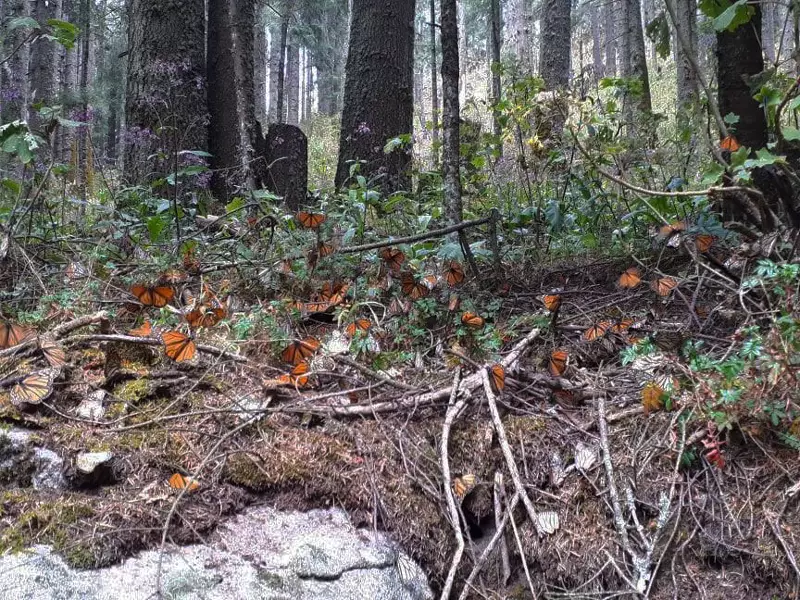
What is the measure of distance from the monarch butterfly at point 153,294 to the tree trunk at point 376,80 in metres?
3.07

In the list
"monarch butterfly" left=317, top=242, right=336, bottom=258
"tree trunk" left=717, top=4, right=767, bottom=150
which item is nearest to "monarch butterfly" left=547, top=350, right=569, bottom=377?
"monarch butterfly" left=317, top=242, right=336, bottom=258

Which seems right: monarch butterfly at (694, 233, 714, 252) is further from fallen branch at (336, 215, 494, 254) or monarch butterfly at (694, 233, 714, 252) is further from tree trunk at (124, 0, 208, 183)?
tree trunk at (124, 0, 208, 183)

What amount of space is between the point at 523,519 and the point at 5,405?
1718mm

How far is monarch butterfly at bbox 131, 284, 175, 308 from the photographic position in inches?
97.3

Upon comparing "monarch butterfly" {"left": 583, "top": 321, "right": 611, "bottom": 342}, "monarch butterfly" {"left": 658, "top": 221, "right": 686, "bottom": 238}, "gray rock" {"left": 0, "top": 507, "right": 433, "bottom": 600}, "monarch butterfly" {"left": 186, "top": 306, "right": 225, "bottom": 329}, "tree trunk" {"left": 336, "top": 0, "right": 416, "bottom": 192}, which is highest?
"tree trunk" {"left": 336, "top": 0, "right": 416, "bottom": 192}

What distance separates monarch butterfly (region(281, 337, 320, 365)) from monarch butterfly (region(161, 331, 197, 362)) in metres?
0.37

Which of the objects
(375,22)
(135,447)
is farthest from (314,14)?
(135,447)

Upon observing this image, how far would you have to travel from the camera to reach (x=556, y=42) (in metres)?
7.96

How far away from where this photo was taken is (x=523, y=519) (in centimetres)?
181

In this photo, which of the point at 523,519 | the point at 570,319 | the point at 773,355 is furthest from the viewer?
the point at 570,319

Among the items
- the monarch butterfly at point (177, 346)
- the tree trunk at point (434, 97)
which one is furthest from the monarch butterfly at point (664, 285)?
the tree trunk at point (434, 97)

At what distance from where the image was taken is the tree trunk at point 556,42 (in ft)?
25.8

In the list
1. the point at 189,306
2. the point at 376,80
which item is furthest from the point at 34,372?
the point at 376,80

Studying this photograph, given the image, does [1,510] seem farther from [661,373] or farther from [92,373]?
[661,373]
